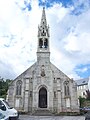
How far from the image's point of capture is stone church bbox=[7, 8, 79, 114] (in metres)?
31.4

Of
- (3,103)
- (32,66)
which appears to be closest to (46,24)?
(32,66)

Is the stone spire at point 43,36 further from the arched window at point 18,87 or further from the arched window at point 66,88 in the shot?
the arched window at point 66,88

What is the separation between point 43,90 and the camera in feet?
110

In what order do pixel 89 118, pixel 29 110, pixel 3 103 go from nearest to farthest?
pixel 89 118 → pixel 3 103 → pixel 29 110

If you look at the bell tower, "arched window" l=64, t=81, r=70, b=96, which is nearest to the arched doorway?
"arched window" l=64, t=81, r=70, b=96

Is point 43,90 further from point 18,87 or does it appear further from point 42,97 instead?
point 18,87

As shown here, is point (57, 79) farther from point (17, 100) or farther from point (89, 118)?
point (89, 118)

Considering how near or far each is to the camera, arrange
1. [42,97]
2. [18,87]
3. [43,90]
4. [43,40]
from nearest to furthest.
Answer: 1. [18,87]
2. [42,97]
3. [43,90]
4. [43,40]

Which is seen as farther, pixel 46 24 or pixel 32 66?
pixel 46 24

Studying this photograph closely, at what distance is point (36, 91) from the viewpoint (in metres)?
32.1

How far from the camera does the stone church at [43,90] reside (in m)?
31.4

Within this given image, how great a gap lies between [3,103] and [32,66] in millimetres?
21535

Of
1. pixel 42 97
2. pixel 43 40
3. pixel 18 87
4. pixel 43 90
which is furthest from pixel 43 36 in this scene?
pixel 42 97

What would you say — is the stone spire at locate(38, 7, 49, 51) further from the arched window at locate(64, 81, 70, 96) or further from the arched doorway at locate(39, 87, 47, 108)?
the arched doorway at locate(39, 87, 47, 108)
